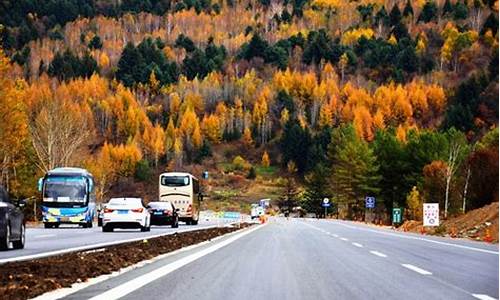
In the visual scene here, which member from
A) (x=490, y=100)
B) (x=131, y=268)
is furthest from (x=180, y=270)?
(x=490, y=100)

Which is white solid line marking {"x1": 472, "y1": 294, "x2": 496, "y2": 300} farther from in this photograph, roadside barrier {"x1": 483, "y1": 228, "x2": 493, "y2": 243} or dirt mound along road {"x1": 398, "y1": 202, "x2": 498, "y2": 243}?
dirt mound along road {"x1": 398, "y1": 202, "x2": 498, "y2": 243}

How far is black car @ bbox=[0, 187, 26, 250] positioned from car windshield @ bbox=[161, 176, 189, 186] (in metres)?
38.7

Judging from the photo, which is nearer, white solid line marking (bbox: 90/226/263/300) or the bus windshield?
white solid line marking (bbox: 90/226/263/300)

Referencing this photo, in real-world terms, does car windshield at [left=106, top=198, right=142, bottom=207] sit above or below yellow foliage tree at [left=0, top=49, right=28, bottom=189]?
below

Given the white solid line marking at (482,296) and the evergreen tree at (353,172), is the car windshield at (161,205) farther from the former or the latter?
the evergreen tree at (353,172)

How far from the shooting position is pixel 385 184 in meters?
121

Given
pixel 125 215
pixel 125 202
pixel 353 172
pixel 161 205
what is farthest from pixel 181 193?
pixel 353 172

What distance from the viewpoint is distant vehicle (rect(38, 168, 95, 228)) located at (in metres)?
49.0

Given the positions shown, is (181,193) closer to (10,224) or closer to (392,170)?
(10,224)

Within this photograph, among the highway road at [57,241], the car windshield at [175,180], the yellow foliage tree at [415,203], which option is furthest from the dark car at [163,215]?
the yellow foliage tree at [415,203]

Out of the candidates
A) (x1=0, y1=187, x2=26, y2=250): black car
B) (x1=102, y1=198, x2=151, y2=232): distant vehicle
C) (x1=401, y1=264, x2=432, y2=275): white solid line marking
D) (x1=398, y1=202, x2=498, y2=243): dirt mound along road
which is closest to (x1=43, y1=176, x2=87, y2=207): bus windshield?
(x1=102, y1=198, x2=151, y2=232): distant vehicle

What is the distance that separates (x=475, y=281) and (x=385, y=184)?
109852 mm

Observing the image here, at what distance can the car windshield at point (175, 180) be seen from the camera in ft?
204

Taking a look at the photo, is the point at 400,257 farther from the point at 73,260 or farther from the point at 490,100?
the point at 490,100
